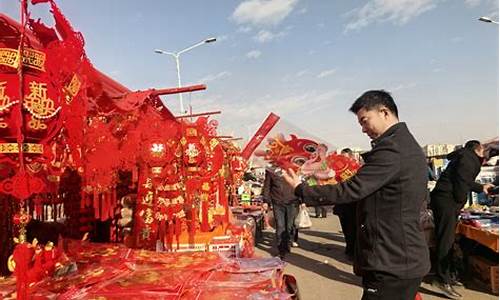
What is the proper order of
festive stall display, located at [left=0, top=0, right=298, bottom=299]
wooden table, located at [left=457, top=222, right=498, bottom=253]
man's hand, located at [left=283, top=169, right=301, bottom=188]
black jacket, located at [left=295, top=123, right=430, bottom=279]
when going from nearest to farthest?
1. black jacket, located at [left=295, top=123, right=430, bottom=279]
2. festive stall display, located at [left=0, top=0, right=298, bottom=299]
3. man's hand, located at [left=283, top=169, right=301, bottom=188]
4. wooden table, located at [left=457, top=222, right=498, bottom=253]

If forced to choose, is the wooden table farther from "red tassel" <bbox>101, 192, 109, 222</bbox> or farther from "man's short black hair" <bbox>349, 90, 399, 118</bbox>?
"red tassel" <bbox>101, 192, 109, 222</bbox>

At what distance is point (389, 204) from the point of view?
2264 millimetres

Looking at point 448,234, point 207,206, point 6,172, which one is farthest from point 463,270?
point 6,172

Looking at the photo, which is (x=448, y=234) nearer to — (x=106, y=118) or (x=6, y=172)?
(x=106, y=118)

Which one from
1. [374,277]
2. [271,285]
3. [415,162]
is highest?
[415,162]

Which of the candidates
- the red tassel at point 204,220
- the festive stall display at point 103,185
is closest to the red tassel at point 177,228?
the festive stall display at point 103,185

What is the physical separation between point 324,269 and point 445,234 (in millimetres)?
1937

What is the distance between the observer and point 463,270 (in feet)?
18.2

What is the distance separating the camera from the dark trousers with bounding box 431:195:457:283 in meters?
5.04

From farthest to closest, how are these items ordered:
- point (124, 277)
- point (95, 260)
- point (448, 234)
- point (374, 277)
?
point (448, 234) → point (95, 260) → point (124, 277) → point (374, 277)

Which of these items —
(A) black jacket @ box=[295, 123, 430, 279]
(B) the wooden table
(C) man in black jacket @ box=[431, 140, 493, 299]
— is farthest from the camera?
(C) man in black jacket @ box=[431, 140, 493, 299]

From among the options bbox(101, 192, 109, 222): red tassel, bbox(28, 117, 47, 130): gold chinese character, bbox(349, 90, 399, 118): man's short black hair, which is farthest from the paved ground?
bbox(28, 117, 47, 130): gold chinese character

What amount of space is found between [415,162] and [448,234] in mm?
3307

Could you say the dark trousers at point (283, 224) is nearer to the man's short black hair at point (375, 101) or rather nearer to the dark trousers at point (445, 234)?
the dark trousers at point (445, 234)
